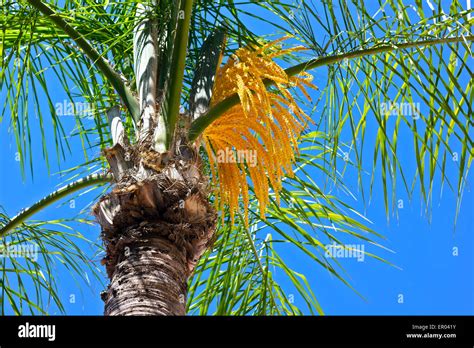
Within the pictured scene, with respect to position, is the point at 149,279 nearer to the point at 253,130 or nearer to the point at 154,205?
the point at 154,205

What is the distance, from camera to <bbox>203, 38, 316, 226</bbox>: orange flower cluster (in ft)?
10.8

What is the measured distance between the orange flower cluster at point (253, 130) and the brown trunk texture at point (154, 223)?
245 mm

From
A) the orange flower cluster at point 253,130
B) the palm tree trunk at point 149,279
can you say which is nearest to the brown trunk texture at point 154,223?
the palm tree trunk at point 149,279

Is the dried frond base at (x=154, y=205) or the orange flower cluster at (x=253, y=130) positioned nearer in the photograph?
the dried frond base at (x=154, y=205)

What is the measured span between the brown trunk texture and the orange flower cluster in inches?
9.6

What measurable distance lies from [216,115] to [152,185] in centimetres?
46

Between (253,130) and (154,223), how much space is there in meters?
0.68

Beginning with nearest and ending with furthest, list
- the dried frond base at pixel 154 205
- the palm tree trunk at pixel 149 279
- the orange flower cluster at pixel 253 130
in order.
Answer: the palm tree trunk at pixel 149 279, the dried frond base at pixel 154 205, the orange flower cluster at pixel 253 130

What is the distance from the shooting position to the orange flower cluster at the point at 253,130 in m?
3.29

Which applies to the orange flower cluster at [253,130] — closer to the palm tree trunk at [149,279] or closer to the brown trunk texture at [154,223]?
the brown trunk texture at [154,223]

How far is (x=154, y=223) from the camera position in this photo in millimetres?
3008

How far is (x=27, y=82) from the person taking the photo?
4352mm

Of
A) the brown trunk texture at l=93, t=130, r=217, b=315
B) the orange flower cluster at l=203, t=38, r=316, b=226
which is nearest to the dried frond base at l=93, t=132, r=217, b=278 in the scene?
the brown trunk texture at l=93, t=130, r=217, b=315
